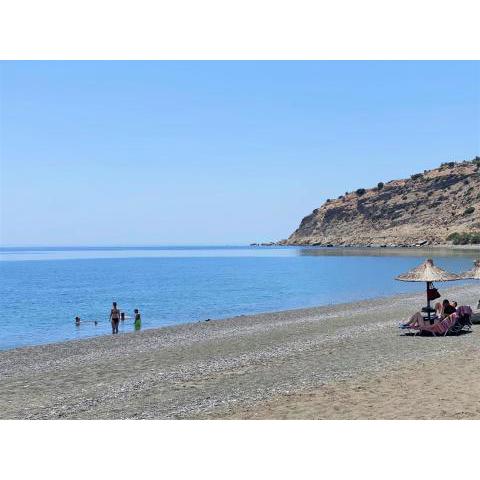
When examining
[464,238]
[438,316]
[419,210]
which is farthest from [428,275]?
[419,210]

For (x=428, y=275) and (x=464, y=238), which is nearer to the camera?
(x=428, y=275)

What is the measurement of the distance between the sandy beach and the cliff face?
12746cm

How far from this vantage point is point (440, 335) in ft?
62.2

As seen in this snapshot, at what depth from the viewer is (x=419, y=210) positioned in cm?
17100

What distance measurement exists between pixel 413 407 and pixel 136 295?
47.4 meters

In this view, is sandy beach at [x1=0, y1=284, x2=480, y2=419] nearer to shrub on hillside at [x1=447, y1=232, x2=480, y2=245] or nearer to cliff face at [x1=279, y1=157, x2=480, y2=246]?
shrub on hillside at [x1=447, y1=232, x2=480, y2=245]

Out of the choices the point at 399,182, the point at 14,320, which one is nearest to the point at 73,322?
the point at 14,320

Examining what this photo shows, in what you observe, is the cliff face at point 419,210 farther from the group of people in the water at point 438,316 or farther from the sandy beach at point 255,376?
the sandy beach at point 255,376

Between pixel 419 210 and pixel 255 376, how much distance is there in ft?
543

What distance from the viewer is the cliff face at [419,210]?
15181cm

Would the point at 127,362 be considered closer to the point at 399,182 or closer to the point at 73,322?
the point at 73,322

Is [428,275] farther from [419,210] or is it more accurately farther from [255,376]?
[419,210]

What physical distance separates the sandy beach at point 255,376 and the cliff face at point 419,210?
127 m

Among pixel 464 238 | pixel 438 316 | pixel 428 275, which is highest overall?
pixel 464 238
